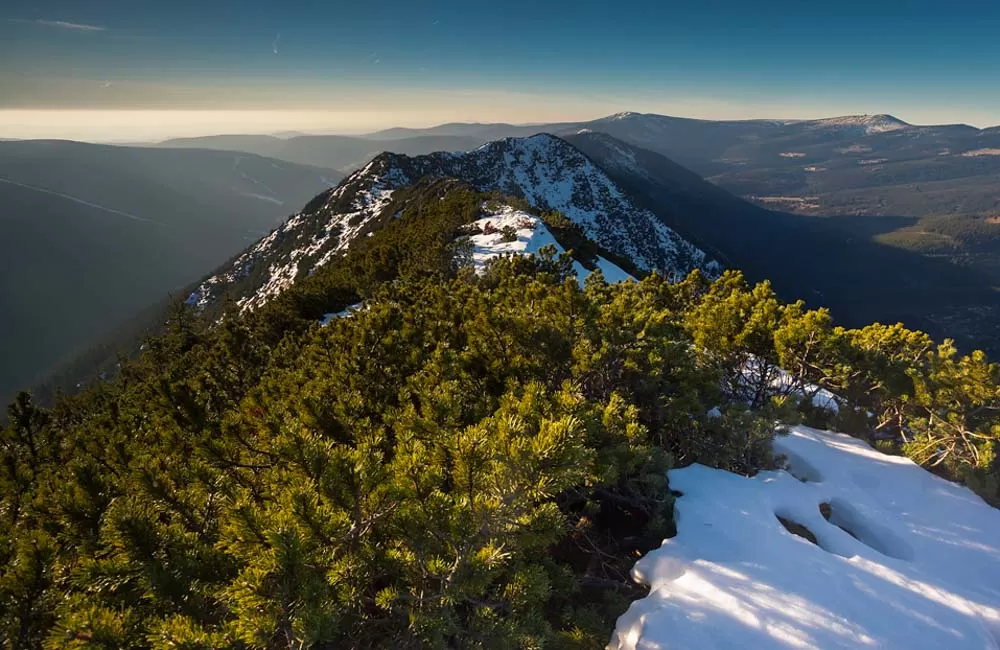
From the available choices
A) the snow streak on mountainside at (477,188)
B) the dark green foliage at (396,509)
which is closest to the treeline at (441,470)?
the dark green foliage at (396,509)

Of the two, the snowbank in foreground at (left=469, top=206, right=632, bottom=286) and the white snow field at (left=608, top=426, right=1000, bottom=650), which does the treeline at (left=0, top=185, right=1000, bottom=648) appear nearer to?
the white snow field at (left=608, top=426, right=1000, bottom=650)

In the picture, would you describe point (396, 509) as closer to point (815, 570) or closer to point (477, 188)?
point (815, 570)

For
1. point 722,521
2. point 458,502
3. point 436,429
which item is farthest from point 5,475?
point 722,521

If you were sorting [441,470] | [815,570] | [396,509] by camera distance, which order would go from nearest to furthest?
[396,509] < [441,470] < [815,570]

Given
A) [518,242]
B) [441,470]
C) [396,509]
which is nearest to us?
[396,509]

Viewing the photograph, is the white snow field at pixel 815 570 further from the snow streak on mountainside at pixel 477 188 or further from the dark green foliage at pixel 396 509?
the snow streak on mountainside at pixel 477 188

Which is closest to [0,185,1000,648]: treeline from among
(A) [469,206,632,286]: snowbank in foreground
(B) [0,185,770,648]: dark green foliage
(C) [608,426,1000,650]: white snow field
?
(B) [0,185,770,648]: dark green foliage

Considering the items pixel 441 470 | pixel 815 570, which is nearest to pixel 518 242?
pixel 815 570
